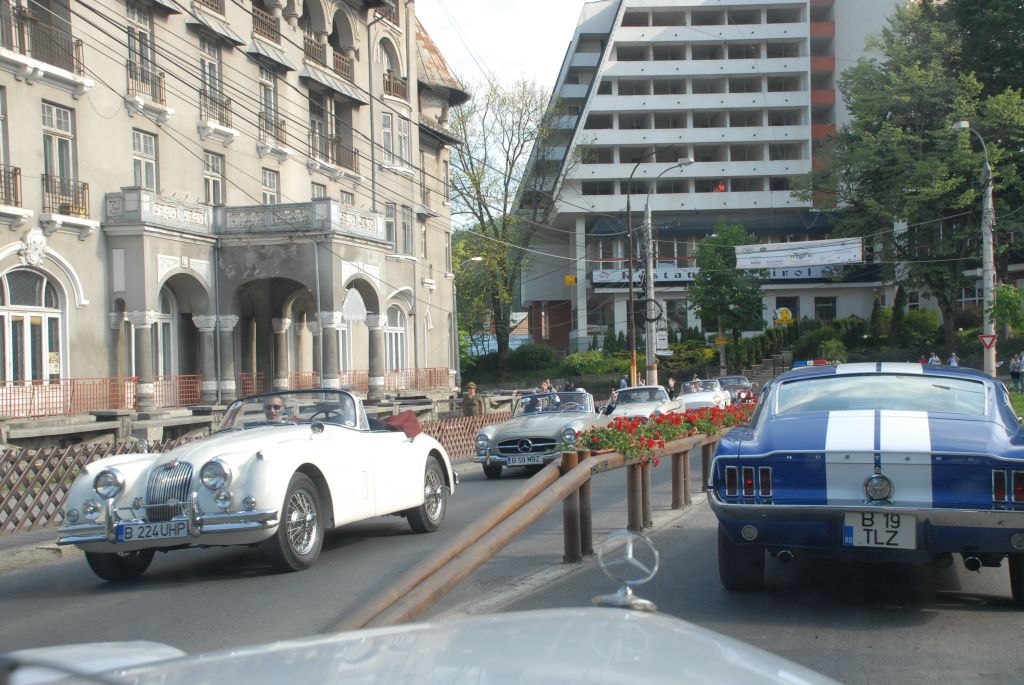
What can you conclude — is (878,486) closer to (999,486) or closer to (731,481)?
(999,486)

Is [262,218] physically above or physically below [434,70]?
below

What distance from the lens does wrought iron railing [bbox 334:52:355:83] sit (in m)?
36.7

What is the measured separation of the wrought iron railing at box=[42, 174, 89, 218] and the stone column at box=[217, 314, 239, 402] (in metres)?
5.42

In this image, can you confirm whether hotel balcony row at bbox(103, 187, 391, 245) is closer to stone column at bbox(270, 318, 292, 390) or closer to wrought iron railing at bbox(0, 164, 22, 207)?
wrought iron railing at bbox(0, 164, 22, 207)

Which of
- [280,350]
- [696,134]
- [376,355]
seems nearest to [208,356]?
[280,350]

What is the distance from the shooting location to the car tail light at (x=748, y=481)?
21.3ft

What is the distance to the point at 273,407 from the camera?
1062 centimetres

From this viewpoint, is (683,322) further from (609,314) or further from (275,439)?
(275,439)

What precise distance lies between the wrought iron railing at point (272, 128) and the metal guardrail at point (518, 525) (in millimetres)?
23688

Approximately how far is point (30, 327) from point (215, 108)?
30.8 ft

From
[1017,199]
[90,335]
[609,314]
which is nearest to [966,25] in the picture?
[1017,199]

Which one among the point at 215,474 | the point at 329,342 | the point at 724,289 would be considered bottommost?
the point at 215,474

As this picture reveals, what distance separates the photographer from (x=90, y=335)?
25594 millimetres

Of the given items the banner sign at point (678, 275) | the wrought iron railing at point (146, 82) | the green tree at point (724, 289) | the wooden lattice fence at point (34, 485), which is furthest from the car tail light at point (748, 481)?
the banner sign at point (678, 275)
